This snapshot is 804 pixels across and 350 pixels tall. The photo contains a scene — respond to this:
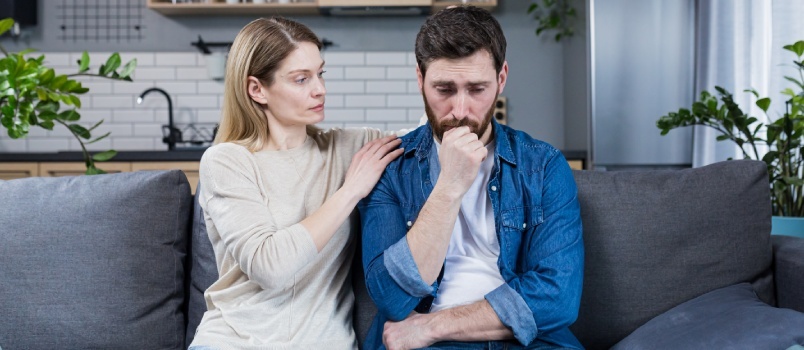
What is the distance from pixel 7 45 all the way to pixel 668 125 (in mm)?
4240

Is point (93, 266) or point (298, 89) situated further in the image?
point (93, 266)

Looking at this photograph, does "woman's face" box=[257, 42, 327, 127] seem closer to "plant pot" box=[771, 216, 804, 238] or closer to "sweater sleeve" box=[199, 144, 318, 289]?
"sweater sleeve" box=[199, 144, 318, 289]

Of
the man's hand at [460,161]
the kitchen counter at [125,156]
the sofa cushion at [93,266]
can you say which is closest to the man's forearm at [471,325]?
the man's hand at [460,161]

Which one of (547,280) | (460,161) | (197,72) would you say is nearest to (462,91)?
(460,161)

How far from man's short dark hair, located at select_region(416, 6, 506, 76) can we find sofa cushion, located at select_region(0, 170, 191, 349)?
2.63ft

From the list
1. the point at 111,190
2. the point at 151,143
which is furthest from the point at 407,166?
the point at 151,143

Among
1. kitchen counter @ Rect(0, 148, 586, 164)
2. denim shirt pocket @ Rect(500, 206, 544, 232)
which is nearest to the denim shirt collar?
denim shirt pocket @ Rect(500, 206, 544, 232)

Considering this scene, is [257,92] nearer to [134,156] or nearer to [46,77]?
[46,77]

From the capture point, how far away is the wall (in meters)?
5.00

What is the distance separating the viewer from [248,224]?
1636mm

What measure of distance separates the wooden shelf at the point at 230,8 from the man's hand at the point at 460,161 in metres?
3.32

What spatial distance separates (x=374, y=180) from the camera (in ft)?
5.63

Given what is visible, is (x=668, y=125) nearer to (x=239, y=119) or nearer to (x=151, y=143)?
(x=239, y=119)

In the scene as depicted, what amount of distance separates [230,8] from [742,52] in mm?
2944
